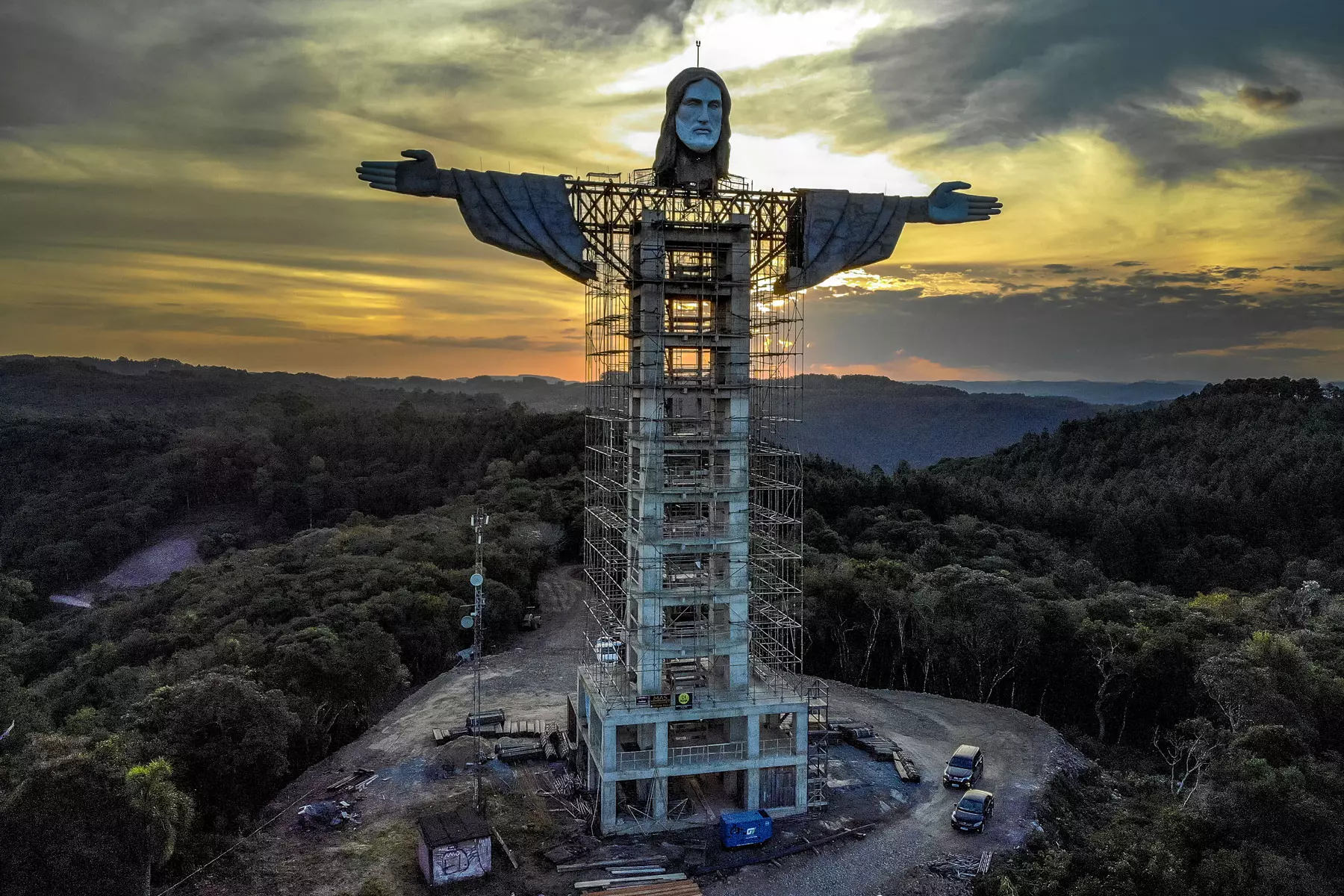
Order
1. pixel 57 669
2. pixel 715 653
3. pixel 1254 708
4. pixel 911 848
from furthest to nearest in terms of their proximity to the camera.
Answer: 1. pixel 57 669
2. pixel 1254 708
3. pixel 715 653
4. pixel 911 848

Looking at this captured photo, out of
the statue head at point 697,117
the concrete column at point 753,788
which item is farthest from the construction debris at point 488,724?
the statue head at point 697,117

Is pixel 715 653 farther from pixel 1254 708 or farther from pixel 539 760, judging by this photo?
pixel 1254 708

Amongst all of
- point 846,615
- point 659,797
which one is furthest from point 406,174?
point 846,615

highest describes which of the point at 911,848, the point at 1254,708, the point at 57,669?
the point at 1254,708

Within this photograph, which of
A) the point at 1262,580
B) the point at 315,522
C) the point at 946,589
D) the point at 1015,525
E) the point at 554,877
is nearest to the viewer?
the point at 554,877

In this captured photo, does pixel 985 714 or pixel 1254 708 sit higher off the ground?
pixel 1254 708

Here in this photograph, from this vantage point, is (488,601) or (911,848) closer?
(911,848)

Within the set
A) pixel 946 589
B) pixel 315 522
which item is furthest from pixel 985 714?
pixel 315 522
